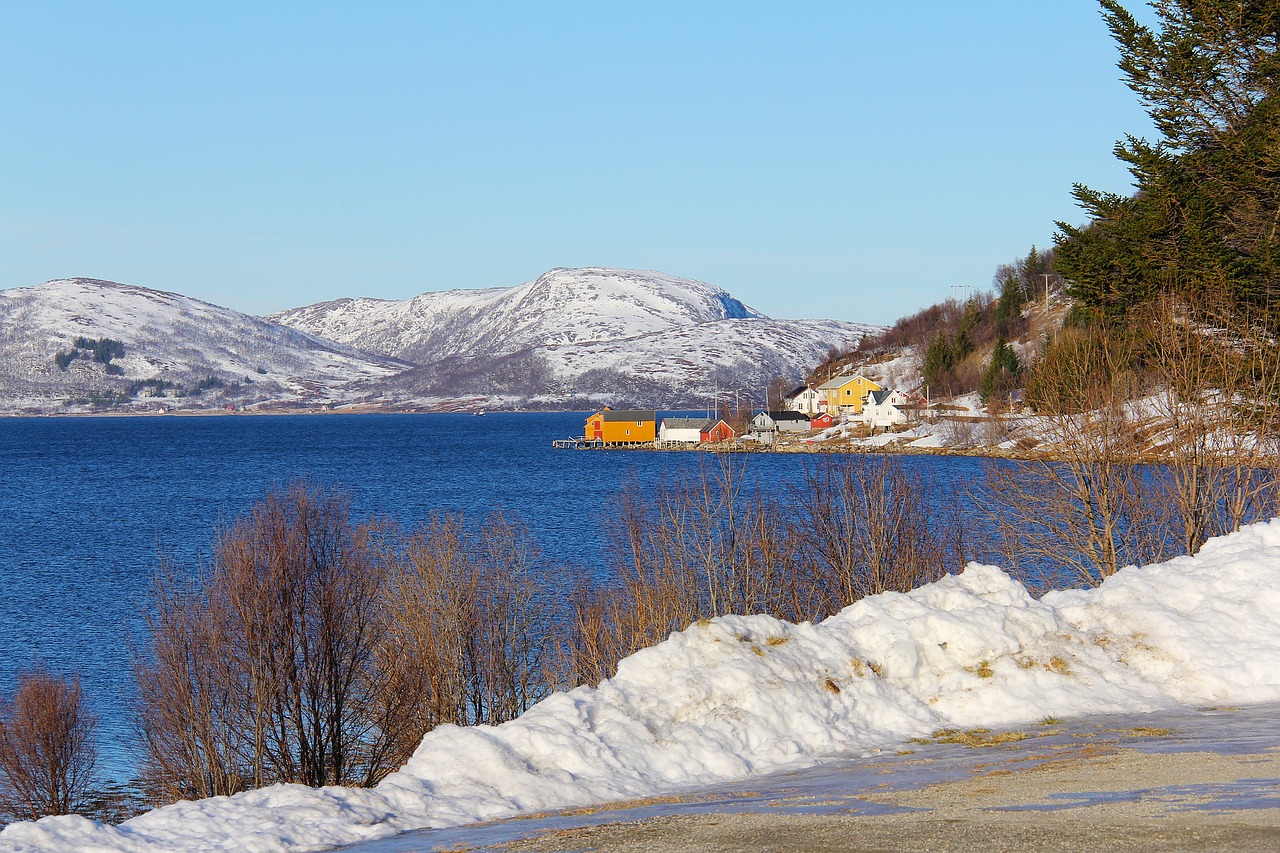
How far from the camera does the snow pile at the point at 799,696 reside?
38.2ft

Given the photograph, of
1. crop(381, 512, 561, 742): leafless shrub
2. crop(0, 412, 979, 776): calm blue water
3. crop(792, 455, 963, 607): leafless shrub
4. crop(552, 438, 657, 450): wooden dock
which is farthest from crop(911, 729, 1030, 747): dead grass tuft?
crop(552, 438, 657, 450): wooden dock

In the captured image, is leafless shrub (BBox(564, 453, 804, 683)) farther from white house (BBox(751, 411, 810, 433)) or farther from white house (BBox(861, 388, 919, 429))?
white house (BBox(751, 411, 810, 433))

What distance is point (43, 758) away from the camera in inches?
1061

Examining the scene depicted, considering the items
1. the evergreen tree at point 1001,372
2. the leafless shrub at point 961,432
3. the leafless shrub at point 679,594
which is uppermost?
the evergreen tree at point 1001,372

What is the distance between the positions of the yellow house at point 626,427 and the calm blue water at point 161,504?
37.3 feet

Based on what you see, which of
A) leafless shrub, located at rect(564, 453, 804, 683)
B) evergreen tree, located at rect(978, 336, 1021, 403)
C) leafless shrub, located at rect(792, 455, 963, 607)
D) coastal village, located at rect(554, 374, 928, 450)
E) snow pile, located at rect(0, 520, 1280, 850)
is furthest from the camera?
coastal village, located at rect(554, 374, 928, 450)

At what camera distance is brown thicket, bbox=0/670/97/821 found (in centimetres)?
2611

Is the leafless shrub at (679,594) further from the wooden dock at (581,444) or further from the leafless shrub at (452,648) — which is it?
the wooden dock at (581,444)

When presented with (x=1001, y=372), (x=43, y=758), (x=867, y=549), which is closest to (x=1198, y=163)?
(x=867, y=549)

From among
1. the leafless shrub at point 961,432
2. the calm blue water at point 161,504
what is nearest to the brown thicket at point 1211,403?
the calm blue water at point 161,504

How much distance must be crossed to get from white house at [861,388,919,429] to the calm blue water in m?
21.5

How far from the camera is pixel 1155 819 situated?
9812 millimetres

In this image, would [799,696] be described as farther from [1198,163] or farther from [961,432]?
[961,432]

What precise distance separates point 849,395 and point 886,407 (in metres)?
21.6
